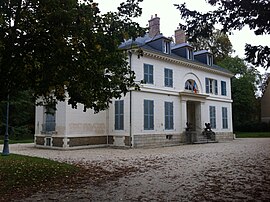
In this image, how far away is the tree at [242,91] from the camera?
35250 millimetres

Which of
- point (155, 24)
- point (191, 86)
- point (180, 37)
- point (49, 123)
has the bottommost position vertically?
point (49, 123)

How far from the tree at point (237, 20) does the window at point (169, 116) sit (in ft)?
49.0

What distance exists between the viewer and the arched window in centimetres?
2366

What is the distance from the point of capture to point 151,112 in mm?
19844

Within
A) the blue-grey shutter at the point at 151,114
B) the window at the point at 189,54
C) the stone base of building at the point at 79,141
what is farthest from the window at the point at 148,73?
the window at the point at 189,54

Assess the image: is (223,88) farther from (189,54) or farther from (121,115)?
(121,115)

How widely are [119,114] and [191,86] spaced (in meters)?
7.64

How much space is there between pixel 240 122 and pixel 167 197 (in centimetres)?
3364

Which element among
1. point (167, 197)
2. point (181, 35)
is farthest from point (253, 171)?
point (181, 35)

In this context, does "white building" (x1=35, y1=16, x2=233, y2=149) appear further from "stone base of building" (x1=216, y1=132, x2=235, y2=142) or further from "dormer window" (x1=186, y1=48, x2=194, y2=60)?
"stone base of building" (x1=216, y1=132, x2=235, y2=142)

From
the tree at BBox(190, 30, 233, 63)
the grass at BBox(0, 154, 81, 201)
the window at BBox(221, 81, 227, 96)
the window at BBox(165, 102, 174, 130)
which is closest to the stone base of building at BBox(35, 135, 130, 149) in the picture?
the window at BBox(165, 102, 174, 130)

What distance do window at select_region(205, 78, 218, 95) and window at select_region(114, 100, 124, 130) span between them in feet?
30.2

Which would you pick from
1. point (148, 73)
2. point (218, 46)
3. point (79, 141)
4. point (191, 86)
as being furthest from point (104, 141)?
point (218, 46)

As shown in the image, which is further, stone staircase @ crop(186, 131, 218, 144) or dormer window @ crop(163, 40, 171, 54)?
stone staircase @ crop(186, 131, 218, 144)
